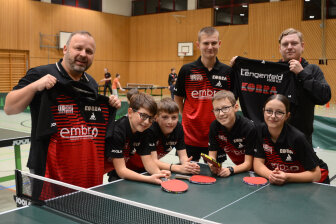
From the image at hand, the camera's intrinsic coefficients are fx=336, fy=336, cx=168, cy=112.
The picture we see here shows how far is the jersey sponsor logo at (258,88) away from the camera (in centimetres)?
389

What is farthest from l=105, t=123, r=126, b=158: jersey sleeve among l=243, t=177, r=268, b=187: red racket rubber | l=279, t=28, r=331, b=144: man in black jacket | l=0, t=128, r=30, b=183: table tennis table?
→ l=0, t=128, r=30, b=183: table tennis table

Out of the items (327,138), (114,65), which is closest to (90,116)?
(327,138)

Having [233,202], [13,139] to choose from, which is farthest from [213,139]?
[13,139]

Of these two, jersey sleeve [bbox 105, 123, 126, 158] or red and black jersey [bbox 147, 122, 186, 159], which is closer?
jersey sleeve [bbox 105, 123, 126, 158]

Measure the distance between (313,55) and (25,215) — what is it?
19698 mm

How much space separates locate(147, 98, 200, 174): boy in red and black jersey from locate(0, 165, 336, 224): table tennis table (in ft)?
1.40

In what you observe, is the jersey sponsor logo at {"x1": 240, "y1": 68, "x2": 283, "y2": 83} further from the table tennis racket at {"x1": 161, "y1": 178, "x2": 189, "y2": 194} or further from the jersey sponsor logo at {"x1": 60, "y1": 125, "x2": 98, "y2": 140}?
the jersey sponsor logo at {"x1": 60, "y1": 125, "x2": 98, "y2": 140}

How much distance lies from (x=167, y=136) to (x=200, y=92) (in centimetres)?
81

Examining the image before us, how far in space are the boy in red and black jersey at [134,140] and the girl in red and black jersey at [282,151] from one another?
3.16ft

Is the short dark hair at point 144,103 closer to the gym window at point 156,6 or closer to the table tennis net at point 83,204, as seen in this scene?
the table tennis net at point 83,204

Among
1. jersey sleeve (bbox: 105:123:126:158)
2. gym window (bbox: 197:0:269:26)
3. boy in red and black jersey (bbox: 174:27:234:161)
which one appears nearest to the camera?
jersey sleeve (bbox: 105:123:126:158)

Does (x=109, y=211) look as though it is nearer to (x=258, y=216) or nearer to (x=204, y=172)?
(x=258, y=216)

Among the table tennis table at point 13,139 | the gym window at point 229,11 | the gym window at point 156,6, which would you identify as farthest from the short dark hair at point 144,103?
the gym window at point 156,6

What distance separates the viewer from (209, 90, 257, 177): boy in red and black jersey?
3.40 meters
